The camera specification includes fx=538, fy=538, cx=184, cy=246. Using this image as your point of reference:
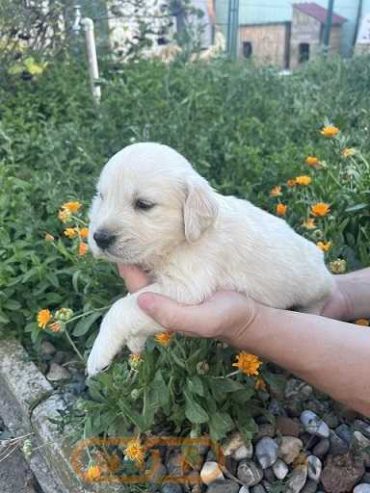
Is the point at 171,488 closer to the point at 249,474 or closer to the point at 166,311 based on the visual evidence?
the point at 249,474

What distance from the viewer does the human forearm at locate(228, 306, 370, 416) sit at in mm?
1695

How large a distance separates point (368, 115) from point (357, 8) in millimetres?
7379

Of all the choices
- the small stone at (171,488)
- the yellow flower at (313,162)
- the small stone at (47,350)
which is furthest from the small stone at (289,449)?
the yellow flower at (313,162)

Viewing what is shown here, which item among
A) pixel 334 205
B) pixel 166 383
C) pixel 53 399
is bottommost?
pixel 53 399

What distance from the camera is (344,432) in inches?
79.3

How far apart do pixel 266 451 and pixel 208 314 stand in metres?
0.60

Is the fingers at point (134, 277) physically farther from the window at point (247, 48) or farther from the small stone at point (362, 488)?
the window at point (247, 48)

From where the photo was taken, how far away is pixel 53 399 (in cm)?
228

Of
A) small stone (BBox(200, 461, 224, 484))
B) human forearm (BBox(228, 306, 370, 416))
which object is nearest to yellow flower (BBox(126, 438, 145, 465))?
small stone (BBox(200, 461, 224, 484))

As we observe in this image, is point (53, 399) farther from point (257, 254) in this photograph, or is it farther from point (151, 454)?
point (257, 254)

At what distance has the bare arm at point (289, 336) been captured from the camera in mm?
1683

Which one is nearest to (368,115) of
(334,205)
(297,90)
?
(297,90)

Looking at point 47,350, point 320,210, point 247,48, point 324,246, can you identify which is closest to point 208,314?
point 324,246

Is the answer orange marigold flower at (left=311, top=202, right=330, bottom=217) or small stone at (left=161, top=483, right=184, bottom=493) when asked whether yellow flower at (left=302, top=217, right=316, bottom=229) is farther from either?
small stone at (left=161, top=483, right=184, bottom=493)
